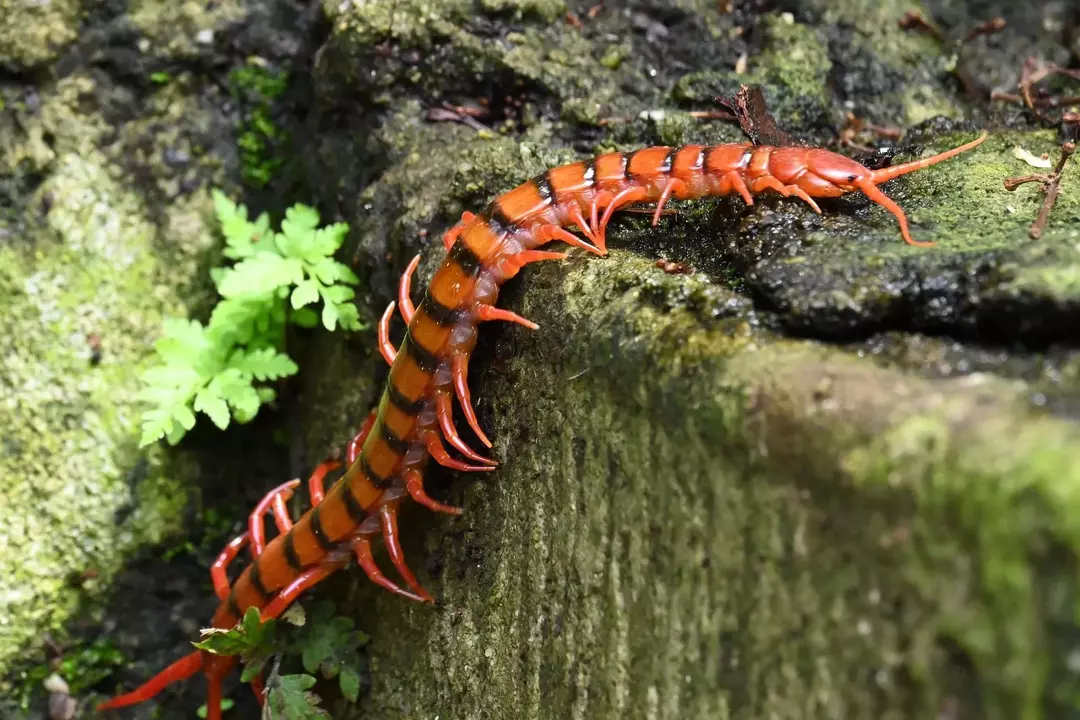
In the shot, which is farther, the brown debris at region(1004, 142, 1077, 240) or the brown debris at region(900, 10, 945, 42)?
the brown debris at region(900, 10, 945, 42)

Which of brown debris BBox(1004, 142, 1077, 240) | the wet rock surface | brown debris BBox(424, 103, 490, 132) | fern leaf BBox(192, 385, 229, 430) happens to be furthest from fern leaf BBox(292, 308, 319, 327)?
brown debris BBox(1004, 142, 1077, 240)

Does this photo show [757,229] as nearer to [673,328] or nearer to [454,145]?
[673,328]

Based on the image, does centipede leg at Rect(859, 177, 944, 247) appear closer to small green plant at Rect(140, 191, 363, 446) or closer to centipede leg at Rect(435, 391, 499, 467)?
centipede leg at Rect(435, 391, 499, 467)

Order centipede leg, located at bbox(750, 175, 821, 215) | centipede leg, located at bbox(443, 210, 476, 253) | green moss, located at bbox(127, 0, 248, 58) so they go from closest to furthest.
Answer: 1. centipede leg, located at bbox(750, 175, 821, 215)
2. centipede leg, located at bbox(443, 210, 476, 253)
3. green moss, located at bbox(127, 0, 248, 58)

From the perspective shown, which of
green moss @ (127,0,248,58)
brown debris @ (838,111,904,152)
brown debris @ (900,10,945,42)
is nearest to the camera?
brown debris @ (838,111,904,152)

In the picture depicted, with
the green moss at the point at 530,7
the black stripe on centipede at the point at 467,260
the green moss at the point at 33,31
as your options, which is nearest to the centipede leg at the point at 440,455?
the black stripe on centipede at the point at 467,260

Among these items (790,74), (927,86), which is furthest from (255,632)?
(927,86)

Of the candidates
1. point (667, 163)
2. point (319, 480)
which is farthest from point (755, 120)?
point (319, 480)
